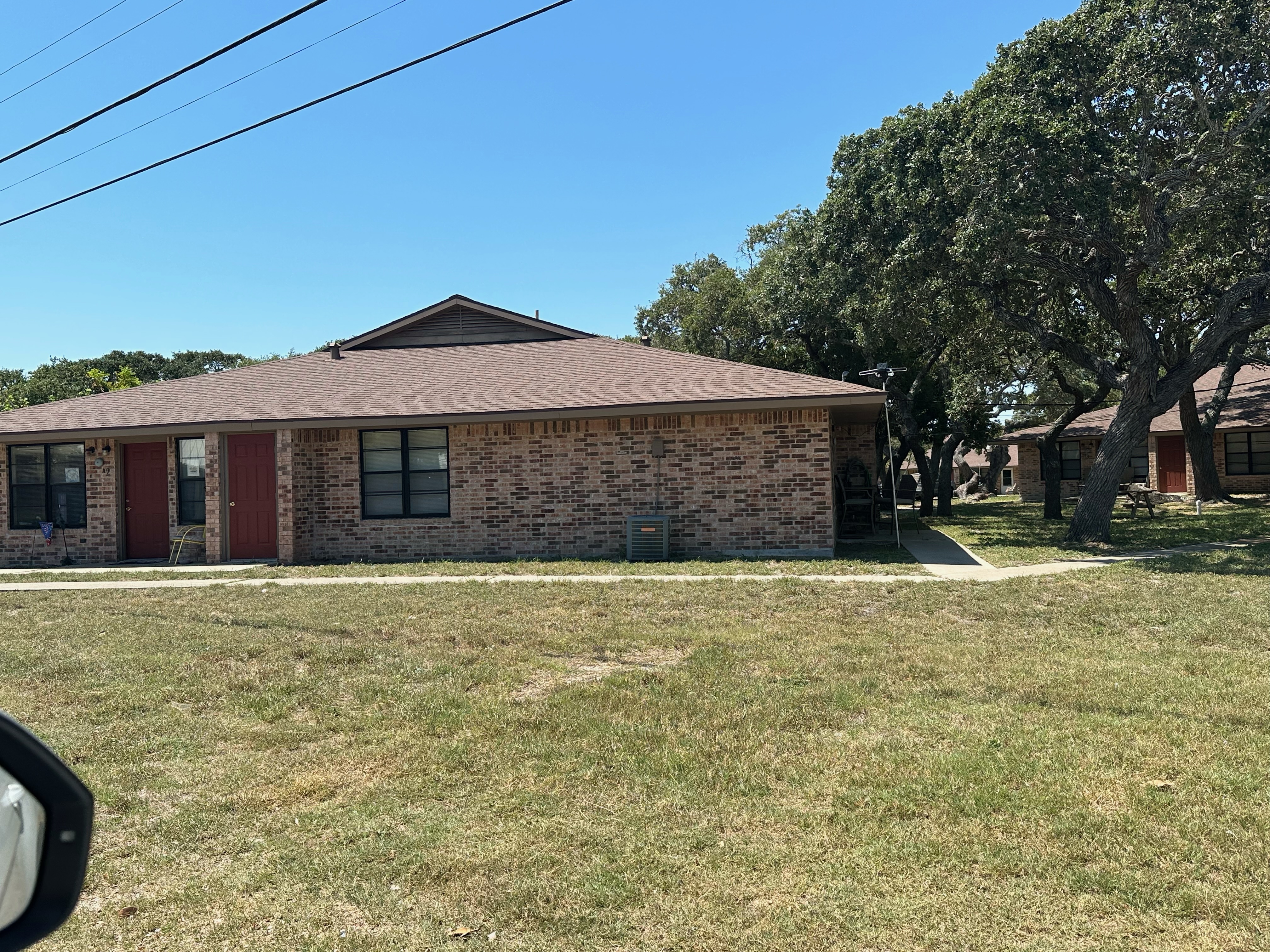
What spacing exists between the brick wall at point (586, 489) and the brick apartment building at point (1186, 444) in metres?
17.1

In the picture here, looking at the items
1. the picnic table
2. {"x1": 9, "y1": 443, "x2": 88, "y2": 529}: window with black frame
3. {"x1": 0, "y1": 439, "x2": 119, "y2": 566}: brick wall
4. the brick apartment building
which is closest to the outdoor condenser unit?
{"x1": 0, "y1": 439, "x2": 119, "y2": 566}: brick wall

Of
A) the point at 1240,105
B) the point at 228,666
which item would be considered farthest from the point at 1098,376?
the point at 228,666

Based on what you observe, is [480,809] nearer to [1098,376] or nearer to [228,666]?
[228,666]

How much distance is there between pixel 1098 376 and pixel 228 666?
16.0 meters

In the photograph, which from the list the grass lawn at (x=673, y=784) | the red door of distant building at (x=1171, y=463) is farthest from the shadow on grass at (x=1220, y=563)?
the red door of distant building at (x=1171, y=463)

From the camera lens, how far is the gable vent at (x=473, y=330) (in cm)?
1961

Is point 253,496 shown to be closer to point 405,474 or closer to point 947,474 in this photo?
point 405,474

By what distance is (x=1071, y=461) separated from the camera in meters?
34.9

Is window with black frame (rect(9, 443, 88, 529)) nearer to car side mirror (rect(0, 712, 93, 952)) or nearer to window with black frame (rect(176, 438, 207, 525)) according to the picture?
window with black frame (rect(176, 438, 207, 525))

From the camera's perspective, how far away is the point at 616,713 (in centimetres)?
545

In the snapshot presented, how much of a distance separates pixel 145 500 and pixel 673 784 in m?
15.7

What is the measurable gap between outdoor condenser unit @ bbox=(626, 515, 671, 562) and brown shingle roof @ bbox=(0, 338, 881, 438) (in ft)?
6.12

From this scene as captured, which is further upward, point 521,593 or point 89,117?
point 89,117

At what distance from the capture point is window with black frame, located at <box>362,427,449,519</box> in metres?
15.6
